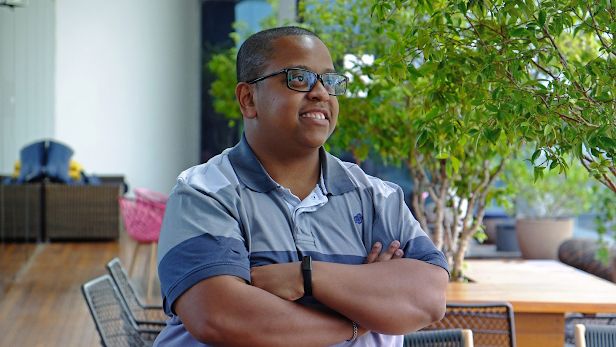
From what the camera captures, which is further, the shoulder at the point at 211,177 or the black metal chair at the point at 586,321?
the black metal chair at the point at 586,321

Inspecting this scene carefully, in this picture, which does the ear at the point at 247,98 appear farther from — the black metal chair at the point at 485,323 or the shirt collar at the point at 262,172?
the black metal chair at the point at 485,323

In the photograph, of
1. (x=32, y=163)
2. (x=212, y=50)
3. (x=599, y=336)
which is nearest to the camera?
(x=599, y=336)

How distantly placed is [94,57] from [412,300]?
9.85m

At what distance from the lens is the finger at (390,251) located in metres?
1.37

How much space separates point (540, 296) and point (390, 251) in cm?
156

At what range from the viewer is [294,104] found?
1.34 m

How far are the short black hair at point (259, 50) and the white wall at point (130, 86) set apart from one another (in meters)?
9.07

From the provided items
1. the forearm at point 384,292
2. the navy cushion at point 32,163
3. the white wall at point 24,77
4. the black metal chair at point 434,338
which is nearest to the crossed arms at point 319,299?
the forearm at point 384,292

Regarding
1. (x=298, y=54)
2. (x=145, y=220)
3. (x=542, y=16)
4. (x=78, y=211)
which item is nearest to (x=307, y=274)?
(x=298, y=54)

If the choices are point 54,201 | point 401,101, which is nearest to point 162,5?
point 54,201

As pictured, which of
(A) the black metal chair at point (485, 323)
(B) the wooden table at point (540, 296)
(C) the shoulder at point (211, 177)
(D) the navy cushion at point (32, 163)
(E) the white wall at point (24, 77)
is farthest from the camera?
(D) the navy cushion at point (32, 163)

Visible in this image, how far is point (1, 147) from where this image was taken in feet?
17.9

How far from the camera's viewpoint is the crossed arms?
1.20m

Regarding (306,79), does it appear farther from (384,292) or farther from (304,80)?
(384,292)
